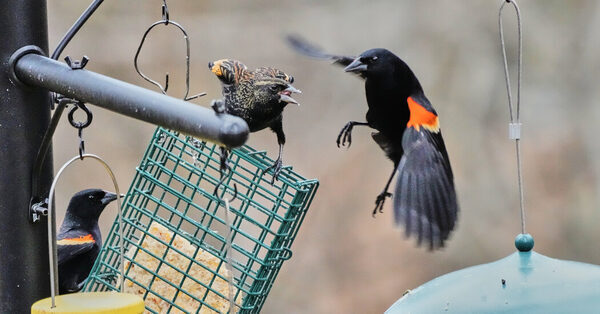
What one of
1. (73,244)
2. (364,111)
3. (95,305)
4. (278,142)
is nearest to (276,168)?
(278,142)

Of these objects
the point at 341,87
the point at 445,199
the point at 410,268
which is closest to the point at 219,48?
the point at 341,87

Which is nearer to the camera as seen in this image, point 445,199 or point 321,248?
point 445,199

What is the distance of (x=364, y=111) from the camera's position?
6.65 m

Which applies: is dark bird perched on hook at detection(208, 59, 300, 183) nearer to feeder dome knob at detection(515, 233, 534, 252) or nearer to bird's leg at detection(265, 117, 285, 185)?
bird's leg at detection(265, 117, 285, 185)

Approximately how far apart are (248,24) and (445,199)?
4.33 metres

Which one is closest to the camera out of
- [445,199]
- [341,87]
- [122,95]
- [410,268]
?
[122,95]

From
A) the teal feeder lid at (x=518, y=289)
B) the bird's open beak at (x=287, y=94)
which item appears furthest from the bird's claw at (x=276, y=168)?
the teal feeder lid at (x=518, y=289)

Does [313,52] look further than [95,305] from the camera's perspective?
Yes

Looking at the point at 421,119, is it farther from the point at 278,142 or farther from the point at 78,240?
the point at 78,240

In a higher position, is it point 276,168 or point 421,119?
point 421,119

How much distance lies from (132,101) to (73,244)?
225 cm

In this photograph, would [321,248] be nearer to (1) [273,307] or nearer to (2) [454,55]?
(1) [273,307]

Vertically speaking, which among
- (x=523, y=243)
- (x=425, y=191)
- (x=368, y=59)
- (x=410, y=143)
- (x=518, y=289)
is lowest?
(x=518, y=289)

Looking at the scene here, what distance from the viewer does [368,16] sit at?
6887 mm
